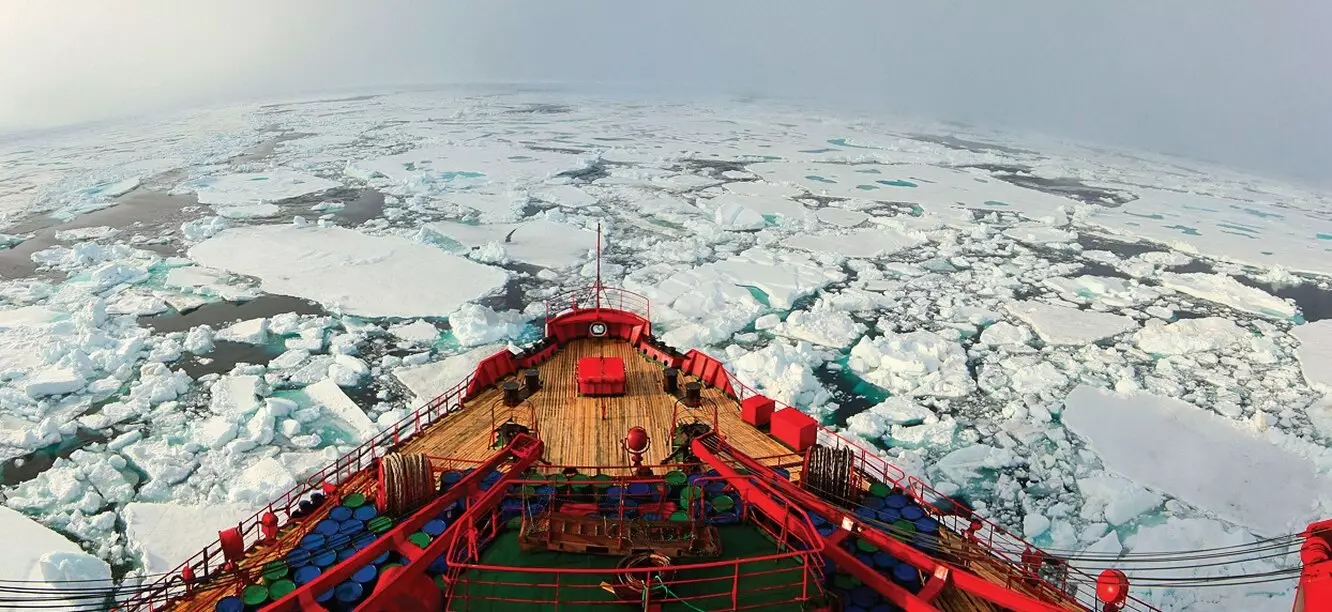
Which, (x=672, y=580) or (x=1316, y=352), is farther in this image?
(x=1316, y=352)

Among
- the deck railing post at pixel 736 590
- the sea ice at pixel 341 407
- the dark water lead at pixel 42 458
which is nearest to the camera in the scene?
the deck railing post at pixel 736 590

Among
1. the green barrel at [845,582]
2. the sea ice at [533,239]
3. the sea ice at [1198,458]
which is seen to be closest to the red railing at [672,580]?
the green barrel at [845,582]

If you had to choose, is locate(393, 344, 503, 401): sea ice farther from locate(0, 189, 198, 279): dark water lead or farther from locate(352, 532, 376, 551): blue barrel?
locate(0, 189, 198, 279): dark water lead

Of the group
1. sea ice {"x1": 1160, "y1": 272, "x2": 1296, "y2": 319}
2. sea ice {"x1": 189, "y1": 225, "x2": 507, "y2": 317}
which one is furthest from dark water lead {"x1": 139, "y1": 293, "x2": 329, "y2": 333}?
sea ice {"x1": 1160, "y1": 272, "x2": 1296, "y2": 319}

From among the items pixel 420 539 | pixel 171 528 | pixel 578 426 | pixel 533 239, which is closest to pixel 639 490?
pixel 420 539

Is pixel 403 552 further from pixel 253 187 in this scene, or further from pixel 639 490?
pixel 253 187

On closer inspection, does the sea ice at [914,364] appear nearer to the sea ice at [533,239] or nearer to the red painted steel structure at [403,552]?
the red painted steel structure at [403,552]
